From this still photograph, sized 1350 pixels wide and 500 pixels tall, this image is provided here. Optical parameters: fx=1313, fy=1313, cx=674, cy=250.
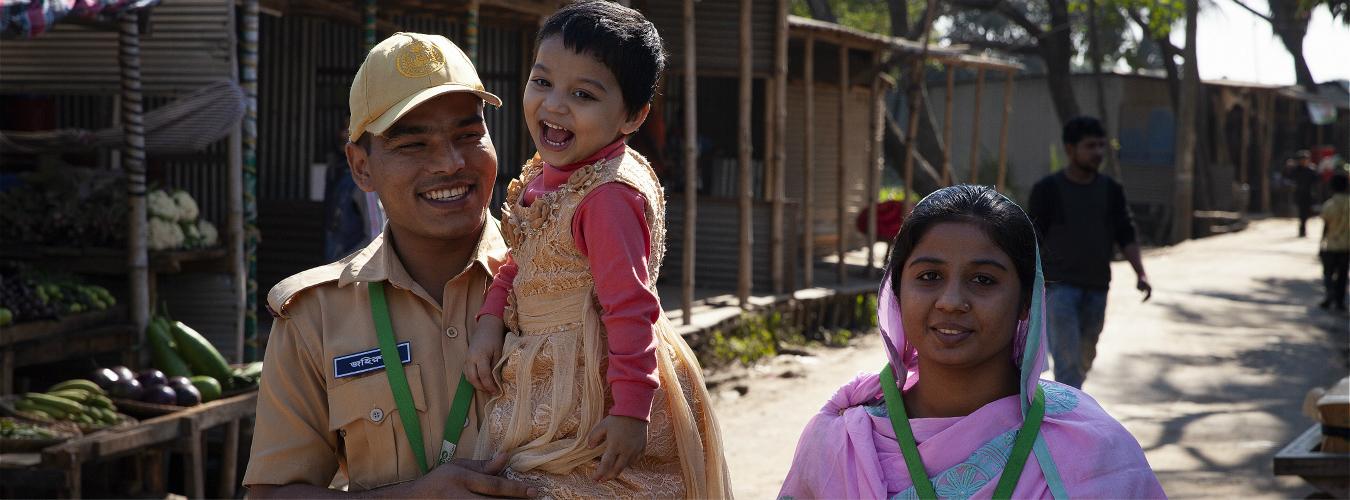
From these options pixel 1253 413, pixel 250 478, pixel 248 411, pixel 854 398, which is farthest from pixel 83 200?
pixel 1253 413

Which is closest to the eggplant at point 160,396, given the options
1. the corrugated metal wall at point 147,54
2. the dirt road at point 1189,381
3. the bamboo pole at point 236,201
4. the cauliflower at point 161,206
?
the bamboo pole at point 236,201

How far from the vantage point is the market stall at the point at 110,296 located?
5742 mm

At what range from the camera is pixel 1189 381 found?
10.4 meters

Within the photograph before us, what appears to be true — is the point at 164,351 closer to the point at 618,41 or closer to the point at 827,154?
the point at 618,41

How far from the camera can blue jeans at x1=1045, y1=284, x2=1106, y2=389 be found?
6.83m

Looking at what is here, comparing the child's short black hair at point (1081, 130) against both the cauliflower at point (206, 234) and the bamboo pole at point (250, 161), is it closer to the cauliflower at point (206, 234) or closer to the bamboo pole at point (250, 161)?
the bamboo pole at point (250, 161)

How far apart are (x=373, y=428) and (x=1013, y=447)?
1126 mm

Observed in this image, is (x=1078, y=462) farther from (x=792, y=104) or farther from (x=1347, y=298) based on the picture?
(x=1347, y=298)

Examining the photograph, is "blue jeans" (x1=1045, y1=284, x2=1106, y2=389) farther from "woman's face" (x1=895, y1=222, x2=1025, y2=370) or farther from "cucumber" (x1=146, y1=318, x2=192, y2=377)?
"woman's face" (x1=895, y1=222, x2=1025, y2=370)

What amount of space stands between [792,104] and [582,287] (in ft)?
45.8

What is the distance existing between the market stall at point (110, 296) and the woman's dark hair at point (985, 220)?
169 inches

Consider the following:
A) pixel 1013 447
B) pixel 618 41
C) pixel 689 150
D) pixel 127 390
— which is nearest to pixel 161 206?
pixel 127 390

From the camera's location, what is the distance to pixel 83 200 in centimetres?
724

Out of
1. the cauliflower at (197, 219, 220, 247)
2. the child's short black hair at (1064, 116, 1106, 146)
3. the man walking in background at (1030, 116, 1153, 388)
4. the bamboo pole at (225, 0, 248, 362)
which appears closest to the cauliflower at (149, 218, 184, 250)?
the cauliflower at (197, 219, 220, 247)
